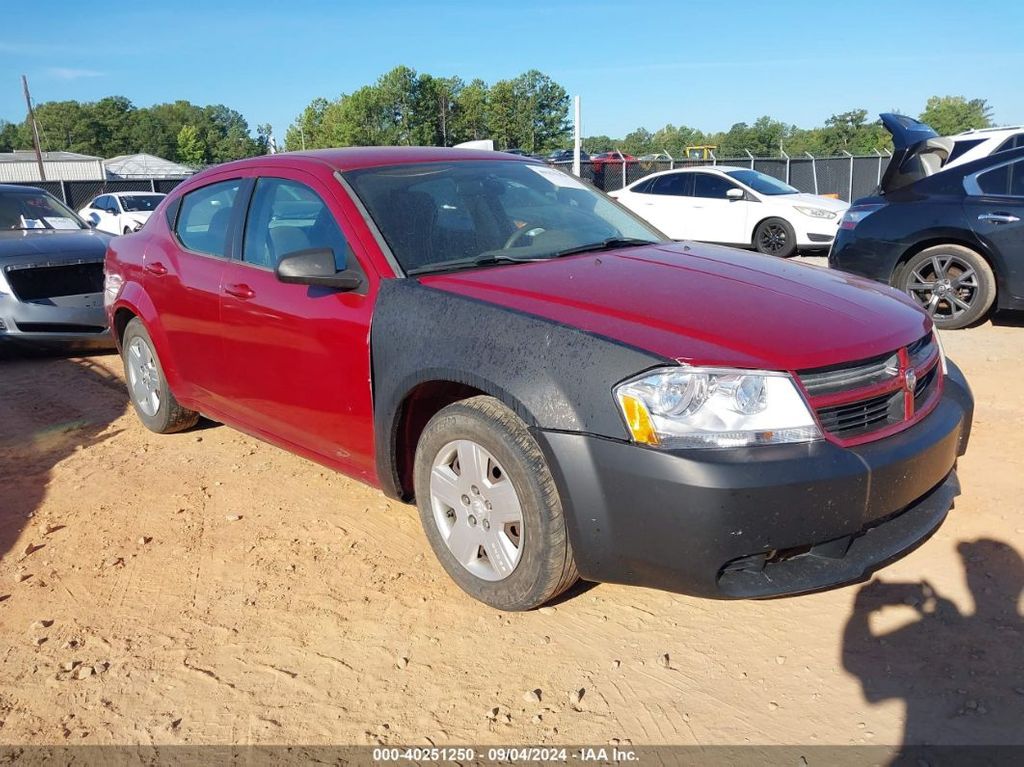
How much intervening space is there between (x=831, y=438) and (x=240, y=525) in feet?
8.67

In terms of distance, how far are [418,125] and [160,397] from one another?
298 ft

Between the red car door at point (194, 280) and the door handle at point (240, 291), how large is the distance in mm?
106

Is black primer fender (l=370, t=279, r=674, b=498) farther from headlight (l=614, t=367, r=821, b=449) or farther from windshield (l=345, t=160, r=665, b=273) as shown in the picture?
windshield (l=345, t=160, r=665, b=273)

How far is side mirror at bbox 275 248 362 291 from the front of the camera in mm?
3191

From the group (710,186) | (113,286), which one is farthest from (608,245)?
(710,186)

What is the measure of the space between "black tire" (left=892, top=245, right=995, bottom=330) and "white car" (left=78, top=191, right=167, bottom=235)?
16063mm

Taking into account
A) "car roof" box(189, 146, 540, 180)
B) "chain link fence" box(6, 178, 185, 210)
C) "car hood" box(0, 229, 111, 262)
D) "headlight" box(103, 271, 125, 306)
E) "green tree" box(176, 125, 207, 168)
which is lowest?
"headlight" box(103, 271, 125, 306)

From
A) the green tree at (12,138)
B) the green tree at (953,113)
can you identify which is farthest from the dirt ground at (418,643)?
the green tree at (12,138)

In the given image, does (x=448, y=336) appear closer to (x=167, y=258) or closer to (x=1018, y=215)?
(x=167, y=258)

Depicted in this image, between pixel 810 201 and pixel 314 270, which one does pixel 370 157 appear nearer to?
pixel 314 270

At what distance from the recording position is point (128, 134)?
11381cm

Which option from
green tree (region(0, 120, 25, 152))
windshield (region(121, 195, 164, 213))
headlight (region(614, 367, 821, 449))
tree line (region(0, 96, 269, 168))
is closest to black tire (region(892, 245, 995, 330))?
headlight (region(614, 367, 821, 449))

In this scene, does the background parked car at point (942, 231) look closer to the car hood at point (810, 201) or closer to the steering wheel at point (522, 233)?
the steering wheel at point (522, 233)

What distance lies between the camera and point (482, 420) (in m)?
2.79
